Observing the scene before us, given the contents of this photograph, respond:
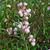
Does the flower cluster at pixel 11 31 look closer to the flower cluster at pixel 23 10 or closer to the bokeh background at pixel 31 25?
the bokeh background at pixel 31 25

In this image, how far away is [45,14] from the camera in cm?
365

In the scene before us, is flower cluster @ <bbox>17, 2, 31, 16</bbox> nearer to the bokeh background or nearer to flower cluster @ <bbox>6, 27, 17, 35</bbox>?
the bokeh background

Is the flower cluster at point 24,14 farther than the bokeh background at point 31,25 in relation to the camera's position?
No

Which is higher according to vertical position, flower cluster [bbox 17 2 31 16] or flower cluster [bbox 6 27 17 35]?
flower cluster [bbox 17 2 31 16]

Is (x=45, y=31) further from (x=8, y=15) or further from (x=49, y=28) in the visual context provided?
(x=8, y=15)

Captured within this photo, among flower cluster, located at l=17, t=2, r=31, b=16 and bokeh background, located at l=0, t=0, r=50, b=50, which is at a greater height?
flower cluster, located at l=17, t=2, r=31, b=16

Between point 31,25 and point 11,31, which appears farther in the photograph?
point 31,25

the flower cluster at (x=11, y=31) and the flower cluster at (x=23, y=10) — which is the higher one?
the flower cluster at (x=23, y=10)

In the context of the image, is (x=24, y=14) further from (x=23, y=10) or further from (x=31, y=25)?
(x=31, y=25)

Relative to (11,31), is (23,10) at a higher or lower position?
higher

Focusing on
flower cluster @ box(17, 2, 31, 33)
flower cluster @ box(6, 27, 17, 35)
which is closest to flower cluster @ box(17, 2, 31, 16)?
flower cluster @ box(17, 2, 31, 33)

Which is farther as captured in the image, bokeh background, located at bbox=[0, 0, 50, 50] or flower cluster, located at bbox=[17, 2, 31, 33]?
bokeh background, located at bbox=[0, 0, 50, 50]

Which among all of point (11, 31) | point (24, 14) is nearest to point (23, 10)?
point (24, 14)

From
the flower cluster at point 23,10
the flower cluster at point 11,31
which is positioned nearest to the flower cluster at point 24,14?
the flower cluster at point 23,10
